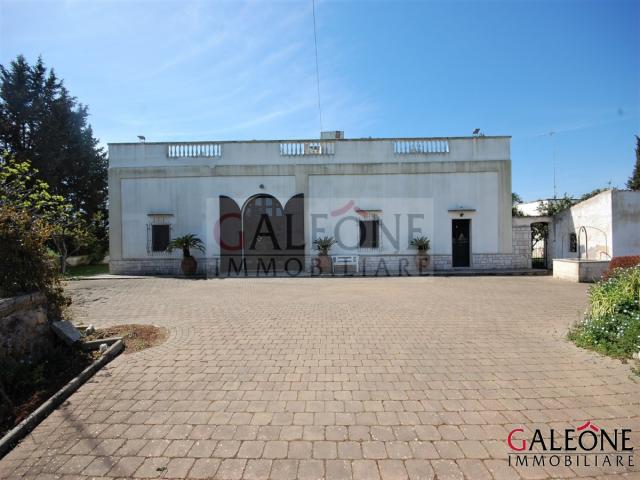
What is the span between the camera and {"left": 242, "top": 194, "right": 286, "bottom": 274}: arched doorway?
1498cm

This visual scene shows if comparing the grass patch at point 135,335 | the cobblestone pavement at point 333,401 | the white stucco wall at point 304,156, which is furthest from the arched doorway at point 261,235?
the grass patch at point 135,335

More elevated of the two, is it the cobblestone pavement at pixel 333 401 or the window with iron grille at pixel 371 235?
the window with iron grille at pixel 371 235

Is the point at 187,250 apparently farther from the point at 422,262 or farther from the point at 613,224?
the point at 613,224

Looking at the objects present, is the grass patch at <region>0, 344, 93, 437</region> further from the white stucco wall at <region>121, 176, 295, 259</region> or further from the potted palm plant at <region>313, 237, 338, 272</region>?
the white stucco wall at <region>121, 176, 295, 259</region>

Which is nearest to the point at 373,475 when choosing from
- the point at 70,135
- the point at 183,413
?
the point at 183,413

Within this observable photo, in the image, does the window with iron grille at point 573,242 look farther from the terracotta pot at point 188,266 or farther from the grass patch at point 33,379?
the grass patch at point 33,379

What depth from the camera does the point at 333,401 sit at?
10.3 feet

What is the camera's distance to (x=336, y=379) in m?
3.62

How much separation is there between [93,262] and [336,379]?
2467 cm

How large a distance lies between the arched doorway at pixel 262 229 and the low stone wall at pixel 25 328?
10639 mm

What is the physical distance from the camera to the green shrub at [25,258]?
3.98 meters

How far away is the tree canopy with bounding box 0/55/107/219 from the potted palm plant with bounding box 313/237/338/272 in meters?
17.1

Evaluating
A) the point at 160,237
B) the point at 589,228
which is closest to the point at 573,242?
the point at 589,228

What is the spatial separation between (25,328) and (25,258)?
36.4 inches
